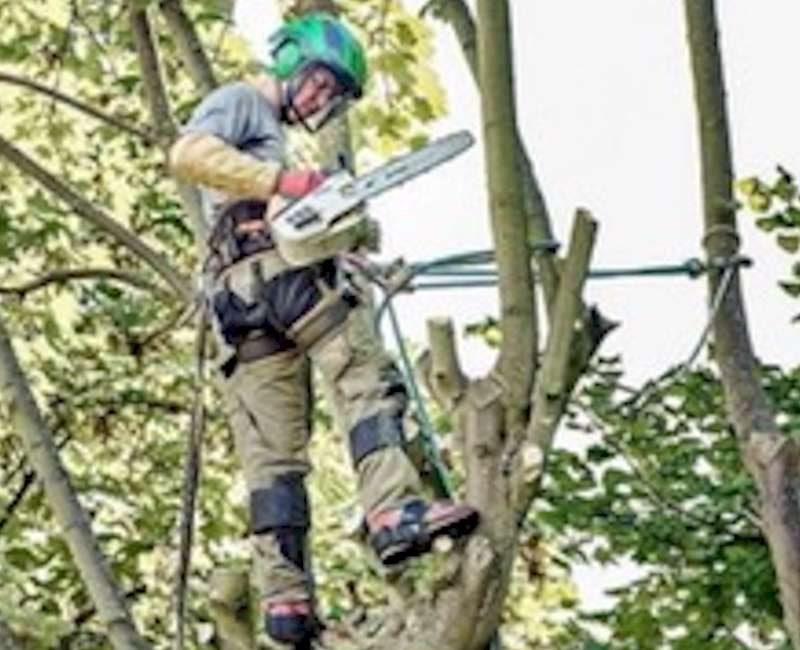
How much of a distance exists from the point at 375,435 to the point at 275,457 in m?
0.37

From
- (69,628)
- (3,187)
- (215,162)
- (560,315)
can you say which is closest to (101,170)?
(3,187)

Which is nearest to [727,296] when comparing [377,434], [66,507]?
[377,434]

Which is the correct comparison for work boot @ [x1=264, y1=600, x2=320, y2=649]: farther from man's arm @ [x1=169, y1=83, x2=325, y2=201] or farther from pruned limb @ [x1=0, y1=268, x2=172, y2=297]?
pruned limb @ [x1=0, y1=268, x2=172, y2=297]

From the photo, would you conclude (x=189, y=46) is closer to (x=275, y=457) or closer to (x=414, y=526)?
(x=275, y=457)

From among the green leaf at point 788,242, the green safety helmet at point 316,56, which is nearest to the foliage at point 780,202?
the green leaf at point 788,242

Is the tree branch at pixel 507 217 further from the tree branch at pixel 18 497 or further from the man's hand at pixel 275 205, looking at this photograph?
the tree branch at pixel 18 497

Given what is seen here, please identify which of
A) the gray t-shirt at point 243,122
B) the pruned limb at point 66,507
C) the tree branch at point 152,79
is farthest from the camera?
the tree branch at point 152,79

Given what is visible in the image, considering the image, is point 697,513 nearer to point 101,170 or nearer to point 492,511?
point 492,511

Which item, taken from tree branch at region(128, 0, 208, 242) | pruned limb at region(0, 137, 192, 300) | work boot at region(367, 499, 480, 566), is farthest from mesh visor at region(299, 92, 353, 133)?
tree branch at region(128, 0, 208, 242)

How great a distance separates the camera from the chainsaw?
3.94 m

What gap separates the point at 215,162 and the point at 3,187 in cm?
457

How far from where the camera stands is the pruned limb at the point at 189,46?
5.79 m

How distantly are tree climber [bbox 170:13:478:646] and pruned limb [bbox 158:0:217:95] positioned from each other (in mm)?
1405

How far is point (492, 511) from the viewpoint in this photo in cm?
333
